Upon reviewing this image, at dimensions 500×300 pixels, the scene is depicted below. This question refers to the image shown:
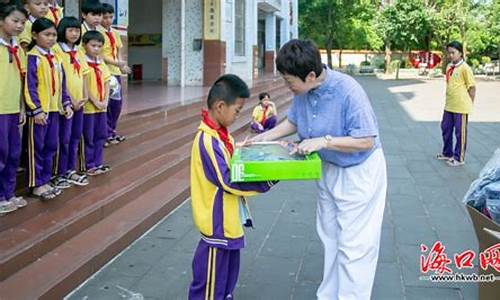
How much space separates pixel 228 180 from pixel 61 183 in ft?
8.52

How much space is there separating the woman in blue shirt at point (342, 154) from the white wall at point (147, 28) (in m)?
14.3

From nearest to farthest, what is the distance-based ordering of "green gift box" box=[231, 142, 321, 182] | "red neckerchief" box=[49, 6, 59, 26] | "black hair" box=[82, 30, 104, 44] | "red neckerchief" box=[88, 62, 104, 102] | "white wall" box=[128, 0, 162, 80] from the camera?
1. "green gift box" box=[231, 142, 321, 182]
2. "black hair" box=[82, 30, 104, 44]
3. "red neckerchief" box=[88, 62, 104, 102]
4. "red neckerchief" box=[49, 6, 59, 26]
5. "white wall" box=[128, 0, 162, 80]

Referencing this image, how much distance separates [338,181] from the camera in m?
2.95

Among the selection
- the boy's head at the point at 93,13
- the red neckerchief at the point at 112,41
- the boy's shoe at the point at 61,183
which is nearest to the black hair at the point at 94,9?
the boy's head at the point at 93,13

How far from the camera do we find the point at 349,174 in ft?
9.54

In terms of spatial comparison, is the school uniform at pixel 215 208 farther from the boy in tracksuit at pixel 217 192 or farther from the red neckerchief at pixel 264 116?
the red neckerchief at pixel 264 116

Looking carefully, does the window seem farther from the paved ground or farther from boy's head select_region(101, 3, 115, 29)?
boy's head select_region(101, 3, 115, 29)

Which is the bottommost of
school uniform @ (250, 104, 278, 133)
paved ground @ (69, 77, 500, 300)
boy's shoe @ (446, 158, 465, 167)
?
paved ground @ (69, 77, 500, 300)

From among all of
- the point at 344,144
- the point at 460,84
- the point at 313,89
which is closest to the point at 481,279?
the point at 344,144

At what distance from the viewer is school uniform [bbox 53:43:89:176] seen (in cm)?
481

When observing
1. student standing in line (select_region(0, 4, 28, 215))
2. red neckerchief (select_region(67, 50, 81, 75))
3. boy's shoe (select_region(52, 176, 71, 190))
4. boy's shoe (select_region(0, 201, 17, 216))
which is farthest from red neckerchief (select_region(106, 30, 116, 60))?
boy's shoe (select_region(0, 201, 17, 216))

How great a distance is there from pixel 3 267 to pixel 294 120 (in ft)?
6.52

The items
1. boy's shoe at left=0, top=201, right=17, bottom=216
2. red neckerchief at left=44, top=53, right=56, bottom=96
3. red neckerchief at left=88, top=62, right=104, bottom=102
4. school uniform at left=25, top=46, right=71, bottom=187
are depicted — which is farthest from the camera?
red neckerchief at left=88, top=62, right=104, bottom=102

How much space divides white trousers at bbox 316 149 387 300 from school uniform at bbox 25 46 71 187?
2.44 m
